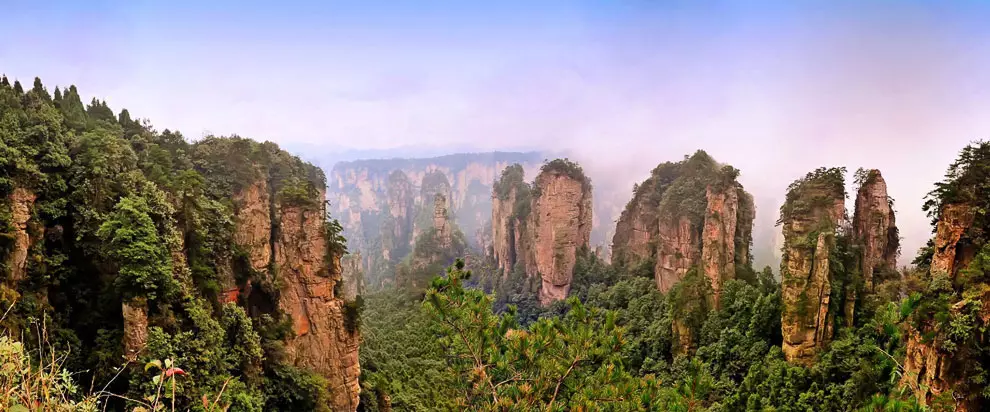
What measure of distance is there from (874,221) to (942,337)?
951 centimetres

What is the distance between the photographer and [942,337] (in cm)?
1059

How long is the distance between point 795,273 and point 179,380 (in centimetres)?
1778

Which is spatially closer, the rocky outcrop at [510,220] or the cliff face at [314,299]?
the cliff face at [314,299]

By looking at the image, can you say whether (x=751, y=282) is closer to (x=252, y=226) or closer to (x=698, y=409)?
(x=698, y=409)

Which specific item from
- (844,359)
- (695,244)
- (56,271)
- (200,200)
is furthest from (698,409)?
(695,244)

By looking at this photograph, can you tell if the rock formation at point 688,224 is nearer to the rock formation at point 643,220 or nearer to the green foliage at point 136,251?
the rock formation at point 643,220

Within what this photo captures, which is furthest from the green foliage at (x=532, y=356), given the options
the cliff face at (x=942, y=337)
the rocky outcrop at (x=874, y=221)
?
the rocky outcrop at (x=874, y=221)

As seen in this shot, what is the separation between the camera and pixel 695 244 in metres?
29.8

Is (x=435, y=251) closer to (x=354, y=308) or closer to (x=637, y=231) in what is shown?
(x=637, y=231)

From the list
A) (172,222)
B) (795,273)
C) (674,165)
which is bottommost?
(795,273)

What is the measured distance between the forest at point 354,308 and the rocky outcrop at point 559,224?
1386cm

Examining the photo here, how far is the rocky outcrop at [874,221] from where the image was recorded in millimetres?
18469

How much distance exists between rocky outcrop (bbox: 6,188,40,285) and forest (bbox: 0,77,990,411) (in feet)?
0.13

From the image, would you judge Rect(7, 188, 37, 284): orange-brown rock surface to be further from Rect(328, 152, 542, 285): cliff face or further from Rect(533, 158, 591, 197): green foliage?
Rect(328, 152, 542, 285): cliff face
